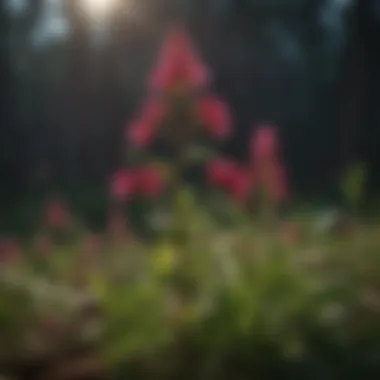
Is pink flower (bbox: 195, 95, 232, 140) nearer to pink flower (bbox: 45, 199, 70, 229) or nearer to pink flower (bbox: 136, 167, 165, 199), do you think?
pink flower (bbox: 136, 167, 165, 199)

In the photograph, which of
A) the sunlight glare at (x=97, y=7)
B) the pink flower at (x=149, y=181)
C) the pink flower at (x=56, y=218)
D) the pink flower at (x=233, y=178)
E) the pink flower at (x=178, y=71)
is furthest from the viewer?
the sunlight glare at (x=97, y=7)

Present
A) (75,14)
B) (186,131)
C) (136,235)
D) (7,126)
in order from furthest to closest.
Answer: (7,126)
(75,14)
(136,235)
(186,131)

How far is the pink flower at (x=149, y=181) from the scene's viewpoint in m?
1.77

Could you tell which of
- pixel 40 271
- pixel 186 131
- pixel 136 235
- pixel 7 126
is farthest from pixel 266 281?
pixel 7 126

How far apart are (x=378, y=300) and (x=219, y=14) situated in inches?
92.5

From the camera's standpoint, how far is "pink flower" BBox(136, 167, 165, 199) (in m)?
1.77

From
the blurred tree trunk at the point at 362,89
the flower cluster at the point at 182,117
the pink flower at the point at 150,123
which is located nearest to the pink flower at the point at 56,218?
the flower cluster at the point at 182,117

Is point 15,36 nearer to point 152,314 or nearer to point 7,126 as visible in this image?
point 7,126

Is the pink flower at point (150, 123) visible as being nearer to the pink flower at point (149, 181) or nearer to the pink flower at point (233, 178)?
the pink flower at point (149, 181)

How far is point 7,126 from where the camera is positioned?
367cm

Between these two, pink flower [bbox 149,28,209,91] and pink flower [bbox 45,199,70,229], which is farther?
pink flower [bbox 45,199,70,229]

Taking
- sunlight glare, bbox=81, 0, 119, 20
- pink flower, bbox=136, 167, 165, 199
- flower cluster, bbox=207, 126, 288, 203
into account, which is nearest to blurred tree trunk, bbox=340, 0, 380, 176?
sunlight glare, bbox=81, 0, 119, 20

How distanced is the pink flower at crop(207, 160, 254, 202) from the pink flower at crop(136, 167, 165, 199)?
0.42 feet

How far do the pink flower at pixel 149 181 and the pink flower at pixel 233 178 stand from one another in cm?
13
